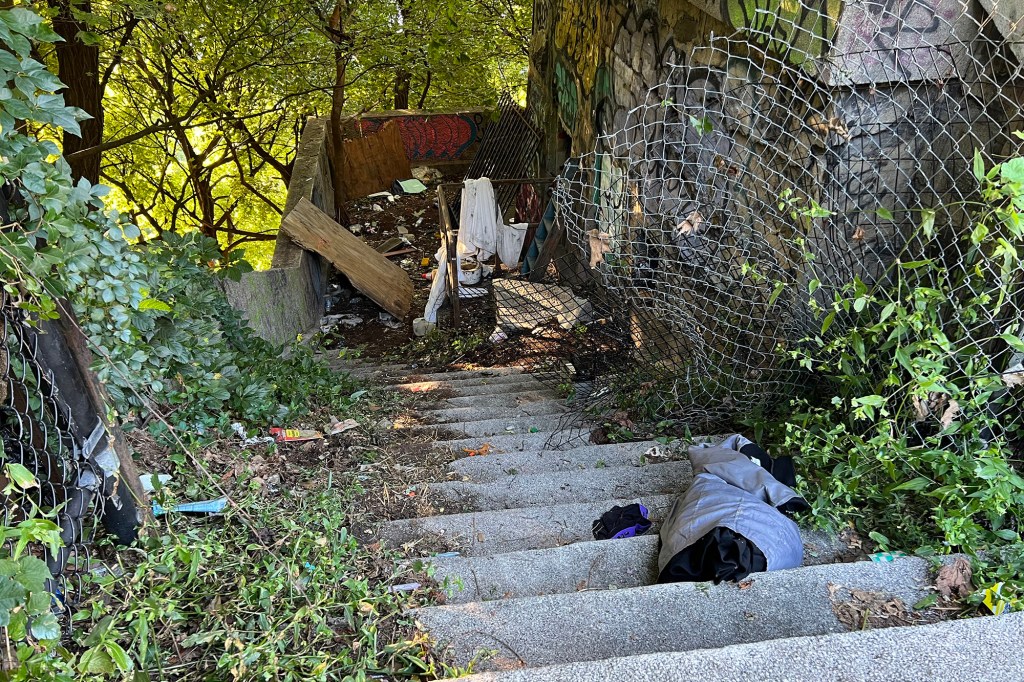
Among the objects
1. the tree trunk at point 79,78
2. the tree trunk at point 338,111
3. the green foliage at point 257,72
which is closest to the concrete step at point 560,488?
the green foliage at point 257,72

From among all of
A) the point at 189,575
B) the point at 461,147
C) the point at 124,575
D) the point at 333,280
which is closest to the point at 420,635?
the point at 189,575

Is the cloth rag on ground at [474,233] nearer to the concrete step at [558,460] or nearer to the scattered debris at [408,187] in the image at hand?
the scattered debris at [408,187]

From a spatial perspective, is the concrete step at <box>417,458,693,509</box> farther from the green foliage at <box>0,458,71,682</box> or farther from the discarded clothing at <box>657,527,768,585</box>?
the green foliage at <box>0,458,71,682</box>

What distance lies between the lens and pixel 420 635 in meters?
2.22

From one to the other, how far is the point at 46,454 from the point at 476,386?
3.81 meters

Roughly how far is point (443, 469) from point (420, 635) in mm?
1473

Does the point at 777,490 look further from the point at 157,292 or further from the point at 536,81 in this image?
the point at 536,81

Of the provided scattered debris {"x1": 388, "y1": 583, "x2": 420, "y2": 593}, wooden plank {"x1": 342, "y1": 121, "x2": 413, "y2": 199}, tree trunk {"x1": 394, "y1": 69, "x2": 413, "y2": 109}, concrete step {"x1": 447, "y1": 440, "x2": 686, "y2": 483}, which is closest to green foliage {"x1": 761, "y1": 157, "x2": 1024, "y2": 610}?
concrete step {"x1": 447, "y1": 440, "x2": 686, "y2": 483}

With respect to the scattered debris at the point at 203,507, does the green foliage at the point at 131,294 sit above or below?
above

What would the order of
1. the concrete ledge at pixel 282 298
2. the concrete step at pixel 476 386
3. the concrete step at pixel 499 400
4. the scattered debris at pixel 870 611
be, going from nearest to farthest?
the scattered debris at pixel 870 611
the concrete step at pixel 499 400
the concrete step at pixel 476 386
the concrete ledge at pixel 282 298

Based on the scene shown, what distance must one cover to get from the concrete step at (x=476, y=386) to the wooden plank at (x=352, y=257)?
3324mm

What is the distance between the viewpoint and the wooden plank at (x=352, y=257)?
8.65 metres

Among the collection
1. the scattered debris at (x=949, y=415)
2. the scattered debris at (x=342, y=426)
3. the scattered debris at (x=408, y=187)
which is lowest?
the scattered debris at (x=949, y=415)

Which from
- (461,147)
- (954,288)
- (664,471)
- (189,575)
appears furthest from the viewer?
(461,147)
